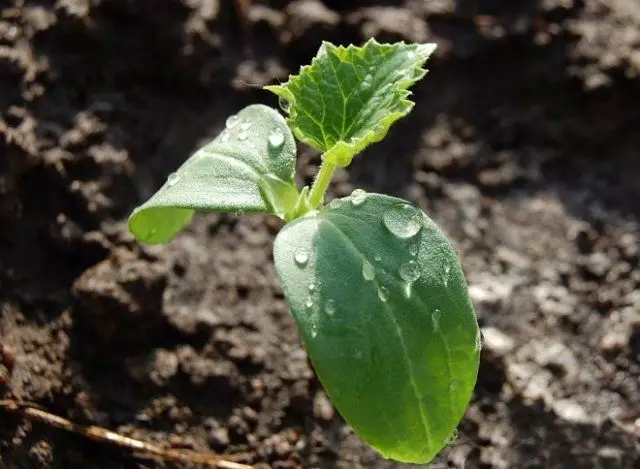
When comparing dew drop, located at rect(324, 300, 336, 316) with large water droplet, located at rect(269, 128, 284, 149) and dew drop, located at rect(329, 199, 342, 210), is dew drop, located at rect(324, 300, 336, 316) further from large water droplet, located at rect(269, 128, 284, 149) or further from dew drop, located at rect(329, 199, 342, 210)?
large water droplet, located at rect(269, 128, 284, 149)

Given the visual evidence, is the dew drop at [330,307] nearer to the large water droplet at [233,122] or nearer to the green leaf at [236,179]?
the green leaf at [236,179]

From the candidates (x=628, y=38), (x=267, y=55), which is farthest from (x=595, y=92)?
(x=267, y=55)

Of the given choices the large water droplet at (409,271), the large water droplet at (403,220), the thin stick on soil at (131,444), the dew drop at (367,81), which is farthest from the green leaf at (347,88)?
the thin stick on soil at (131,444)

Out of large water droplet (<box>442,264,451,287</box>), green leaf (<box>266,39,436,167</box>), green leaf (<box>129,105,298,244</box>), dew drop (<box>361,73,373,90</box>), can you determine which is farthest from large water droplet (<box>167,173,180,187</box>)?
large water droplet (<box>442,264,451,287</box>)

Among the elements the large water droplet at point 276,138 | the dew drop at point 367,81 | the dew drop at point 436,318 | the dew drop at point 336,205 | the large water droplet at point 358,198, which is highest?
the dew drop at point 367,81

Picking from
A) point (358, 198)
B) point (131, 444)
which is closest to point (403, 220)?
point (358, 198)
